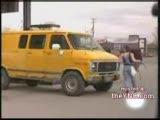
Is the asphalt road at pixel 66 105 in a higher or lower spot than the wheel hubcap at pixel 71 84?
lower

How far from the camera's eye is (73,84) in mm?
15203

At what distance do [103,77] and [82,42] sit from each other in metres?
1.48

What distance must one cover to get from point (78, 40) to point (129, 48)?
181 cm

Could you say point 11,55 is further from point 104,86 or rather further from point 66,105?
point 66,105

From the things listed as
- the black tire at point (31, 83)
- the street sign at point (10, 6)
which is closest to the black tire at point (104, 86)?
the black tire at point (31, 83)

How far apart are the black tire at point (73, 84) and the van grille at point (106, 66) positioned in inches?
30.2

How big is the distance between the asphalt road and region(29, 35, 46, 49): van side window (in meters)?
1.60

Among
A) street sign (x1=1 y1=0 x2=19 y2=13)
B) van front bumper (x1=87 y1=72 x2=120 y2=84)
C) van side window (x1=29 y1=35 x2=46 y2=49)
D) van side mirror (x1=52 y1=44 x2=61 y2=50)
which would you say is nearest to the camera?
van front bumper (x1=87 y1=72 x2=120 y2=84)

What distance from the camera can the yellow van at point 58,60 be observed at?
15156 millimetres

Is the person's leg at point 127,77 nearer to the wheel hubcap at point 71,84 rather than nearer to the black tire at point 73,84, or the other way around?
the black tire at point 73,84

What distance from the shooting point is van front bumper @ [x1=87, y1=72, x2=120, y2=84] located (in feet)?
49.6

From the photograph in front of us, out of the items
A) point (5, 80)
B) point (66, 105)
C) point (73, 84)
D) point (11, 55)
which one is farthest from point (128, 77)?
point (5, 80)

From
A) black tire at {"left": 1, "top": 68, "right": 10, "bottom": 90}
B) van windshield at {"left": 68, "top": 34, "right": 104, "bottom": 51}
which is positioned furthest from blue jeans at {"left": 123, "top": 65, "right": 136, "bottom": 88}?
black tire at {"left": 1, "top": 68, "right": 10, "bottom": 90}

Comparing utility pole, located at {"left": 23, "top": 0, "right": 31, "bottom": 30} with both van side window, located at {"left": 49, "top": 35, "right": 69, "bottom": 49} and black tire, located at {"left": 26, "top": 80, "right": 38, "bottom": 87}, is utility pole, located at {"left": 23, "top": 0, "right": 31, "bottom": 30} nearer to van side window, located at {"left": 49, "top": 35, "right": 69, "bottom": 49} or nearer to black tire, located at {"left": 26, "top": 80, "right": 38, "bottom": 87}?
black tire, located at {"left": 26, "top": 80, "right": 38, "bottom": 87}
